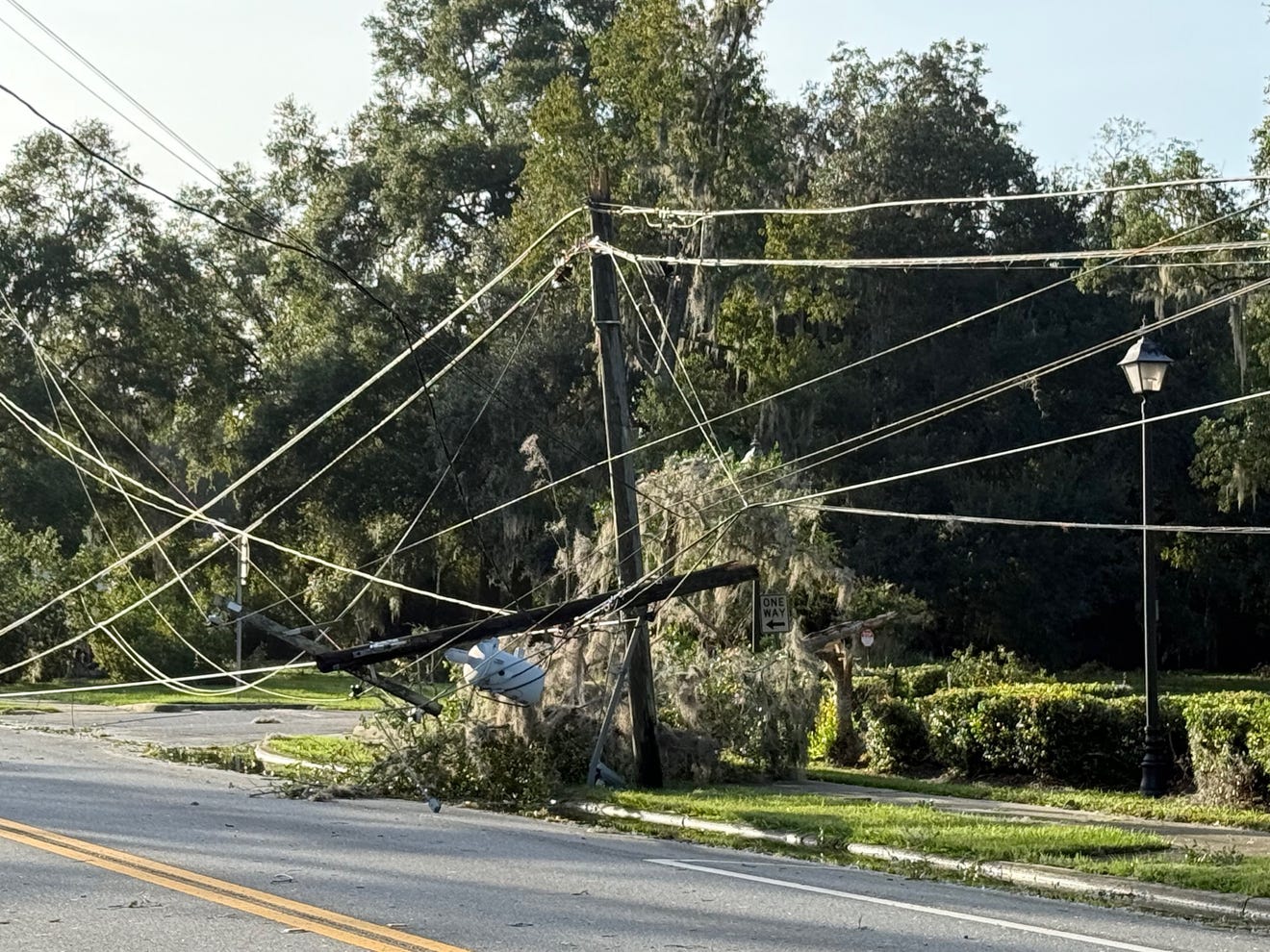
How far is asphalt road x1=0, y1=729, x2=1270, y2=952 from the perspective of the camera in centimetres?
815

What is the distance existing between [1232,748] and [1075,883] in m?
6.05

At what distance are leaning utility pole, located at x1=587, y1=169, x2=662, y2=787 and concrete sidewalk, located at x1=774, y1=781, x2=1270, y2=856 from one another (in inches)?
61.1

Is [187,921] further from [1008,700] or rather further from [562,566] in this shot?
[562,566]

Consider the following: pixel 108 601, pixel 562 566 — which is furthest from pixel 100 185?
pixel 562 566

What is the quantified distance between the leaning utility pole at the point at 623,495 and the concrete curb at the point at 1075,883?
2.71 m

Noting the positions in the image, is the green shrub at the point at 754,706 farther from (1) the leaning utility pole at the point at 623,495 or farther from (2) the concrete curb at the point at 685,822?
(2) the concrete curb at the point at 685,822

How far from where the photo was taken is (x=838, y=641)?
68.4 feet

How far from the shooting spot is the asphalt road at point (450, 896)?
815cm

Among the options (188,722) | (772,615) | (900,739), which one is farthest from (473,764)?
(188,722)

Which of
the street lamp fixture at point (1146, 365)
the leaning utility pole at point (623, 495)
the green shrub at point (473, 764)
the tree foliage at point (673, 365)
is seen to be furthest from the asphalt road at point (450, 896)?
the tree foliage at point (673, 365)

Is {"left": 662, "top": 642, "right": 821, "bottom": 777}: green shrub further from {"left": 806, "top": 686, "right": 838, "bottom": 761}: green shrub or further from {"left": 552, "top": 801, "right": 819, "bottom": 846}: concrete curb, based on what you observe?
{"left": 806, "top": 686, "right": 838, "bottom": 761}: green shrub

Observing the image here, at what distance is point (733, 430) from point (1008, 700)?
924 inches

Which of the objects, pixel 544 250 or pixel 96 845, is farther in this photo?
pixel 544 250

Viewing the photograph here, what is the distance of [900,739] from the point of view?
66.0 ft
